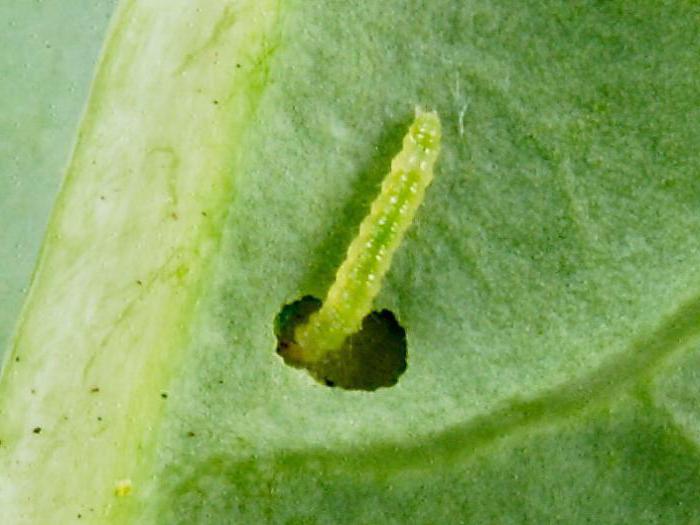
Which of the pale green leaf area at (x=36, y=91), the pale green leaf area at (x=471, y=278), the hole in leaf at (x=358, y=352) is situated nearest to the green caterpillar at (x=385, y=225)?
the pale green leaf area at (x=471, y=278)

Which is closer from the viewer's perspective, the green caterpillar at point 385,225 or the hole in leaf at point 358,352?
the green caterpillar at point 385,225

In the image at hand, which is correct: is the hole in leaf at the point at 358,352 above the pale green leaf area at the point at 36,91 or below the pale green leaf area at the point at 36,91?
below

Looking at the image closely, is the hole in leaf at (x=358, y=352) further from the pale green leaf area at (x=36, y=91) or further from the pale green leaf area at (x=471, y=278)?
the pale green leaf area at (x=36, y=91)

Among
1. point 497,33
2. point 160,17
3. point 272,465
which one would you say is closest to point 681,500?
point 272,465

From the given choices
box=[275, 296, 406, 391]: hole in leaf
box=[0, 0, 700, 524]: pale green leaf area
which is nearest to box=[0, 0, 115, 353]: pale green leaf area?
box=[0, 0, 700, 524]: pale green leaf area

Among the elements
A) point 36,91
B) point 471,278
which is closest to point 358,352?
point 471,278

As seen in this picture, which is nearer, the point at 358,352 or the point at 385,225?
the point at 385,225

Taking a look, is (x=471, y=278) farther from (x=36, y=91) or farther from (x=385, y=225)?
(x=36, y=91)
